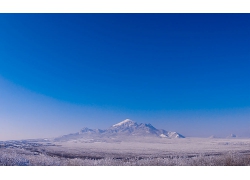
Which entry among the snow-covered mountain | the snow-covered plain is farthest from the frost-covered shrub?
the snow-covered mountain

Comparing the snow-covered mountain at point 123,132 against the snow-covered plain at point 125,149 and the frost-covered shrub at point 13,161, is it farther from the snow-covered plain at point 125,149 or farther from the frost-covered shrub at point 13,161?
the frost-covered shrub at point 13,161

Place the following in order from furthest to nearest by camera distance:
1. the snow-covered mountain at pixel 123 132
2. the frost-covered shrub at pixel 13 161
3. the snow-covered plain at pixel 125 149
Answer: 1. the snow-covered mountain at pixel 123 132
2. the snow-covered plain at pixel 125 149
3. the frost-covered shrub at pixel 13 161

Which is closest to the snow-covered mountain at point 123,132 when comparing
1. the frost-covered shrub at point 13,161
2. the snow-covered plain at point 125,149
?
the snow-covered plain at point 125,149

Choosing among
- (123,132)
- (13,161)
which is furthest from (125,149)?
(123,132)

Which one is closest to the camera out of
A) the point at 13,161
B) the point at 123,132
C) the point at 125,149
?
the point at 13,161

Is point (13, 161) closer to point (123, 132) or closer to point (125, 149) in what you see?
point (125, 149)

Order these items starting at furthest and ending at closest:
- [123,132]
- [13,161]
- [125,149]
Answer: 1. [123,132]
2. [125,149]
3. [13,161]
